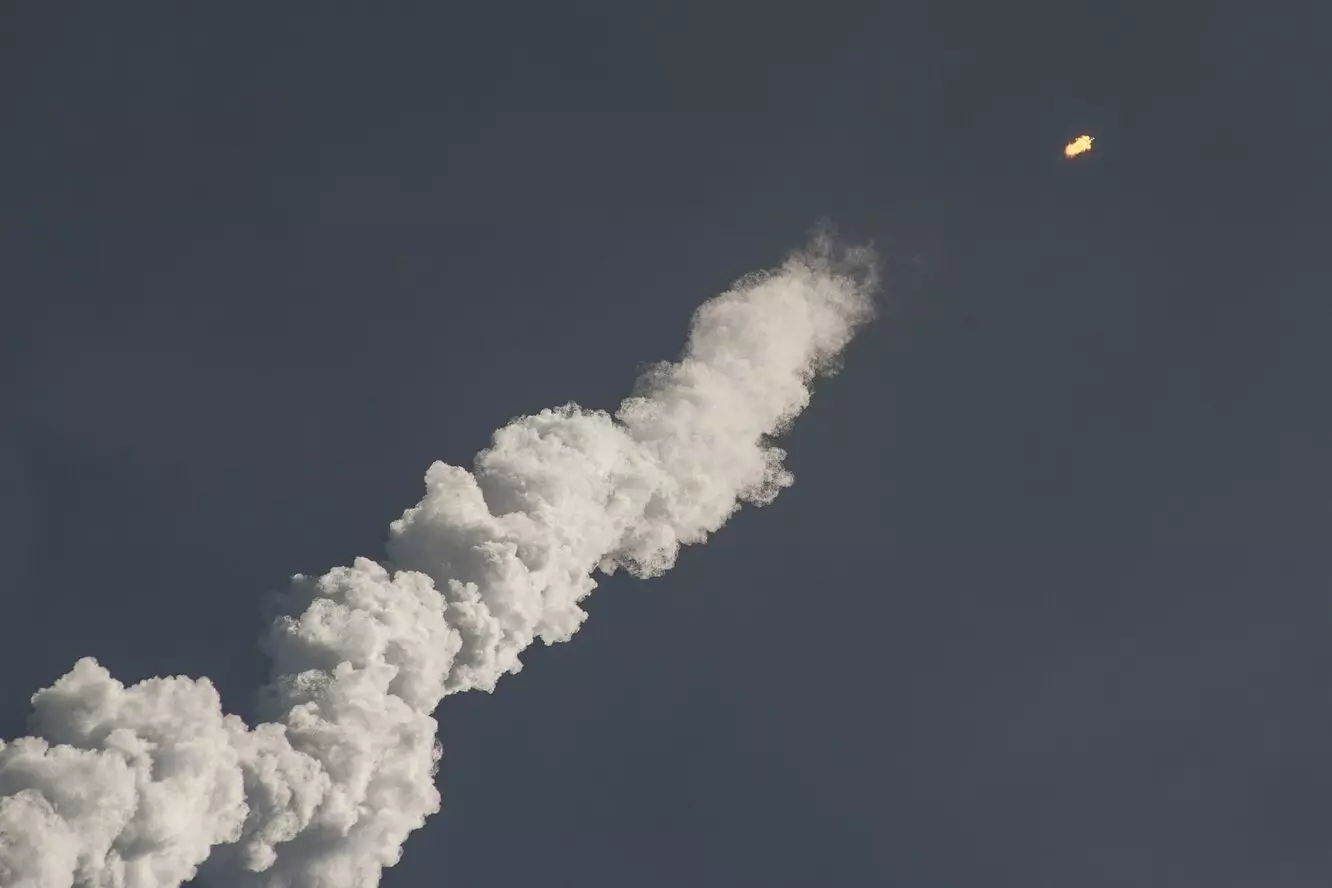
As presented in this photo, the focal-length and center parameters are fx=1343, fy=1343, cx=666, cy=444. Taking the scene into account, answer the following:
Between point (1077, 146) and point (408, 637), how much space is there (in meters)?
70.2

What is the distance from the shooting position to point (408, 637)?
98.8 metres

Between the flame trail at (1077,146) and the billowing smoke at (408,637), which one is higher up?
the flame trail at (1077,146)

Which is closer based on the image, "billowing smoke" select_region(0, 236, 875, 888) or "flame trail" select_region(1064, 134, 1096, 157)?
"billowing smoke" select_region(0, 236, 875, 888)

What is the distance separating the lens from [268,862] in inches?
3725

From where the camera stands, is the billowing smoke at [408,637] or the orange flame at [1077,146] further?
the orange flame at [1077,146]

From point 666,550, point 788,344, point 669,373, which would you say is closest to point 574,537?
point 666,550

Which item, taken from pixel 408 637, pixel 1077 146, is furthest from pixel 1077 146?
pixel 408 637

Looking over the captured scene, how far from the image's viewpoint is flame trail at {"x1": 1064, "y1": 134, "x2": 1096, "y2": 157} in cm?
11681

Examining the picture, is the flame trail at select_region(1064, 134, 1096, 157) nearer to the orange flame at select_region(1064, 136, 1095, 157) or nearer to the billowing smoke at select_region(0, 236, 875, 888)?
the orange flame at select_region(1064, 136, 1095, 157)

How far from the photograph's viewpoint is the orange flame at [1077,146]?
116812 millimetres

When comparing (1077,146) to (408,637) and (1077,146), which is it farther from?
(408,637)

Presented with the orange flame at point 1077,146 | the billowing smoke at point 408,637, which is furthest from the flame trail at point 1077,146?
the billowing smoke at point 408,637

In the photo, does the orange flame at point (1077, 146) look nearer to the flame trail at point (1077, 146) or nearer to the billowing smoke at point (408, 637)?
the flame trail at point (1077, 146)

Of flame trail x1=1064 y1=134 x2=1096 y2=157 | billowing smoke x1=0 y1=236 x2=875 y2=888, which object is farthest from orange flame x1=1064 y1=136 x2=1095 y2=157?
billowing smoke x1=0 y1=236 x2=875 y2=888
